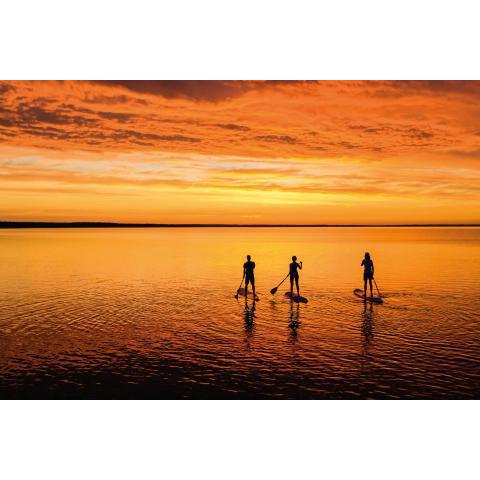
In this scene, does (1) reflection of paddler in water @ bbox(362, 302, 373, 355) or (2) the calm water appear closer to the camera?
(2) the calm water

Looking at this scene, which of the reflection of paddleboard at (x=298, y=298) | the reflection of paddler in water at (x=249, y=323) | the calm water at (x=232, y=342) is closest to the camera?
the calm water at (x=232, y=342)

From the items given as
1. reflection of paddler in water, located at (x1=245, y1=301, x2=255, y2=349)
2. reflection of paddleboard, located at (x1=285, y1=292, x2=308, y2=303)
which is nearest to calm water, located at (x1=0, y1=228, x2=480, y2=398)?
reflection of paddler in water, located at (x1=245, y1=301, x2=255, y2=349)

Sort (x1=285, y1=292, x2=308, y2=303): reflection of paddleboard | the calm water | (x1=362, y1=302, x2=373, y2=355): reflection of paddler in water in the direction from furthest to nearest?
(x1=285, y1=292, x2=308, y2=303): reflection of paddleboard
(x1=362, y1=302, x2=373, y2=355): reflection of paddler in water
the calm water

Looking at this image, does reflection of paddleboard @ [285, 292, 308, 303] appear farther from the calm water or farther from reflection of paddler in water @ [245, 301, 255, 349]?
reflection of paddler in water @ [245, 301, 255, 349]

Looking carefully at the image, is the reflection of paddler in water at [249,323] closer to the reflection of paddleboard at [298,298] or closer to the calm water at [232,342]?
the calm water at [232,342]

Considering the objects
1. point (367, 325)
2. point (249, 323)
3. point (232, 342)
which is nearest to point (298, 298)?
point (249, 323)

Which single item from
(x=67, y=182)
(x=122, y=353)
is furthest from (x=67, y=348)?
(x=67, y=182)

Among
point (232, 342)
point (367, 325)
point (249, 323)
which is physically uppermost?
point (367, 325)

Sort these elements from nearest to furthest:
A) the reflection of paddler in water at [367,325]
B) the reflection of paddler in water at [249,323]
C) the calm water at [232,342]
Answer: the calm water at [232,342] < the reflection of paddler in water at [367,325] < the reflection of paddler in water at [249,323]

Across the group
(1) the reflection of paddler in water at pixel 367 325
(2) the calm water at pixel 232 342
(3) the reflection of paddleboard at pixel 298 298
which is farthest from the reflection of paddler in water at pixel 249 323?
(1) the reflection of paddler in water at pixel 367 325

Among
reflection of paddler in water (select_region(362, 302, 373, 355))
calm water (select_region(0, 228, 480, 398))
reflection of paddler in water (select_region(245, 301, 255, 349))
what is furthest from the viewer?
reflection of paddler in water (select_region(245, 301, 255, 349))

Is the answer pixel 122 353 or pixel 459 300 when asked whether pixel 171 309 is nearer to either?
pixel 122 353

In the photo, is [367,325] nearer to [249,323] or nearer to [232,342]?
[249,323]

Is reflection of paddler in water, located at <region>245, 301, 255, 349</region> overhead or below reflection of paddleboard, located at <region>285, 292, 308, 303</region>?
below
